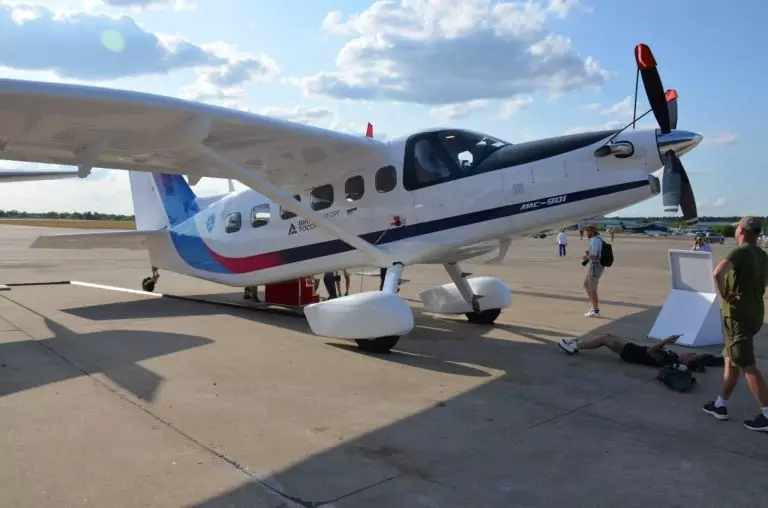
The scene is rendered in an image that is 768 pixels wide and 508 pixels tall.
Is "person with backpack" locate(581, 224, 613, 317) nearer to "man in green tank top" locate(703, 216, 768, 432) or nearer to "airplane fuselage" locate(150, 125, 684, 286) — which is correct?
"airplane fuselage" locate(150, 125, 684, 286)

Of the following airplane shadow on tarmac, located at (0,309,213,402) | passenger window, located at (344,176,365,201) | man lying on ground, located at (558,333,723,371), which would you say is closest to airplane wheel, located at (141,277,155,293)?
airplane shadow on tarmac, located at (0,309,213,402)

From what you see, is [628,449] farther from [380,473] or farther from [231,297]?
[231,297]

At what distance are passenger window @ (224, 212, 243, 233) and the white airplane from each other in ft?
1.10

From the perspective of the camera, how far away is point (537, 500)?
3377mm

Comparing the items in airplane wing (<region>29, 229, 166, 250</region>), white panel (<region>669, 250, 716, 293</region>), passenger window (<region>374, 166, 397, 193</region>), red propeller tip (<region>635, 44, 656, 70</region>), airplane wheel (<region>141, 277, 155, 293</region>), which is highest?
red propeller tip (<region>635, 44, 656, 70</region>)

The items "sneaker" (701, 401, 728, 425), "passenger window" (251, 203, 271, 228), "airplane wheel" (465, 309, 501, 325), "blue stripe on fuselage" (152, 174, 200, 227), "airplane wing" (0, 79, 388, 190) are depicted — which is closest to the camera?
"sneaker" (701, 401, 728, 425)

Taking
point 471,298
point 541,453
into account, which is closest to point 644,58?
point 471,298

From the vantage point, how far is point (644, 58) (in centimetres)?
711

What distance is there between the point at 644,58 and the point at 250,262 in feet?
23.5

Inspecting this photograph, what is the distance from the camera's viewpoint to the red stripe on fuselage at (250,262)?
10.4 meters

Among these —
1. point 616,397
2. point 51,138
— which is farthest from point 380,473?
point 51,138

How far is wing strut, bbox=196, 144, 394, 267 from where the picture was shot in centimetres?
786

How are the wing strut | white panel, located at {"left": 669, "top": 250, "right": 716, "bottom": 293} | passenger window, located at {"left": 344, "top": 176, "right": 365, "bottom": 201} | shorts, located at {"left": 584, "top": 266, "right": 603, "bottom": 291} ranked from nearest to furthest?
the wing strut, white panel, located at {"left": 669, "top": 250, "right": 716, "bottom": 293}, passenger window, located at {"left": 344, "top": 176, "right": 365, "bottom": 201}, shorts, located at {"left": 584, "top": 266, "right": 603, "bottom": 291}

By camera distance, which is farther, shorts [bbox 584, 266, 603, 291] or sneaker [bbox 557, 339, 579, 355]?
shorts [bbox 584, 266, 603, 291]
